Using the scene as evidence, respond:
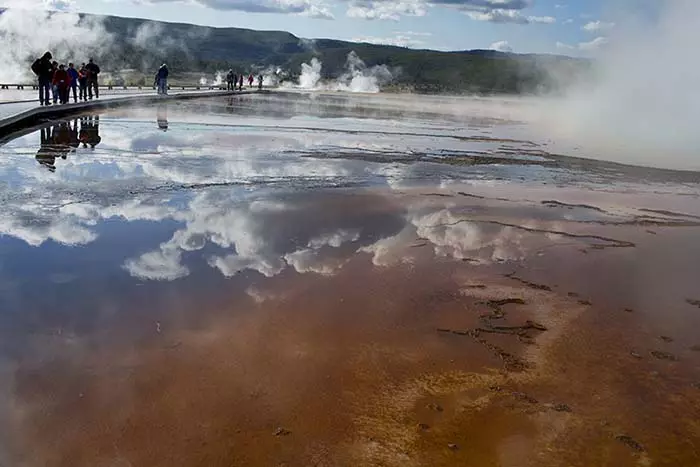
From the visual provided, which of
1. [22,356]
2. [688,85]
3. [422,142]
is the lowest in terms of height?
[22,356]

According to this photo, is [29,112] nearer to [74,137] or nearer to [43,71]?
[43,71]

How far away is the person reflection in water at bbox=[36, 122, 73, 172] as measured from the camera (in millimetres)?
10641

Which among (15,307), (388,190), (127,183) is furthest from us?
(388,190)

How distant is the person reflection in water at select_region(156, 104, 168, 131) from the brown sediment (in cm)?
1307

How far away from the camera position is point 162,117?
67.9 ft

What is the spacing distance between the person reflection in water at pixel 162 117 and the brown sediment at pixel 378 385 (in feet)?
42.9

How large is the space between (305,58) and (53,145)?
12582 centimetres

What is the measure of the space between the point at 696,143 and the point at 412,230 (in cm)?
1562

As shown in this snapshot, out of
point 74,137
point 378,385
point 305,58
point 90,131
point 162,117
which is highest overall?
point 305,58

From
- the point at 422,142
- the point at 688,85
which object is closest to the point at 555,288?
the point at 422,142

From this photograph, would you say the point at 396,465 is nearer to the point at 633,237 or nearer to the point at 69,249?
the point at 69,249

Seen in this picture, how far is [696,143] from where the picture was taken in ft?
64.8

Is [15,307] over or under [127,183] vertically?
under

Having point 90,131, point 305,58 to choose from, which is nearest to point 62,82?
point 90,131
